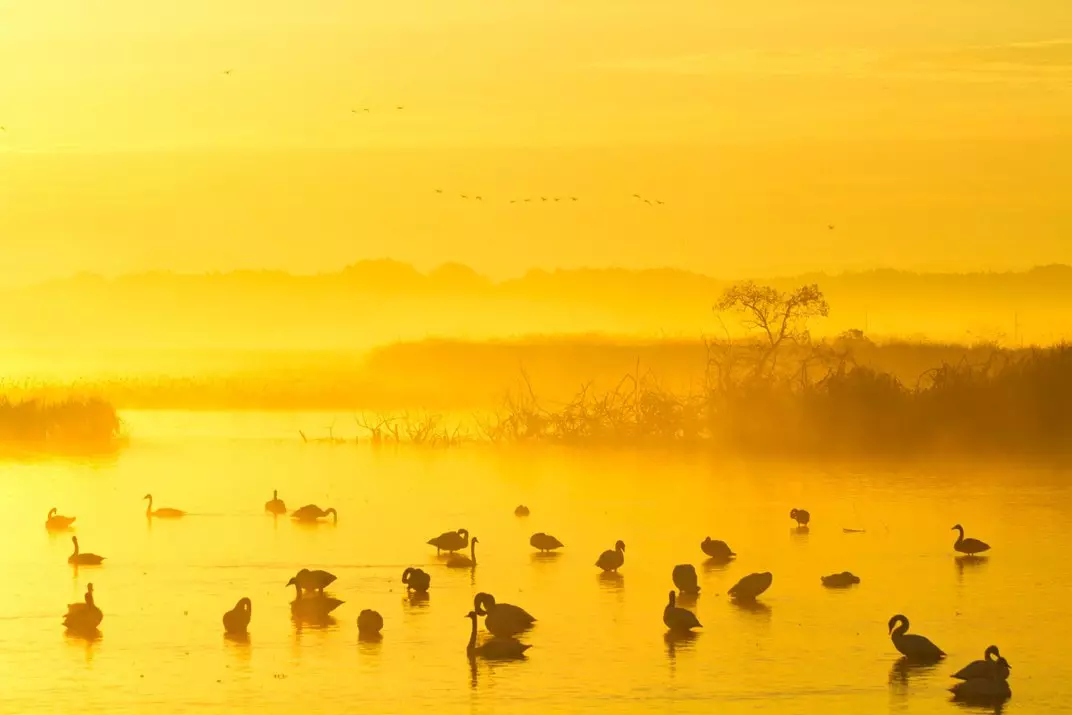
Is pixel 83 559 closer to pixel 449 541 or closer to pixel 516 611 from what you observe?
pixel 449 541

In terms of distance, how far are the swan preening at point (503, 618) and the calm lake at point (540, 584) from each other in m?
0.26

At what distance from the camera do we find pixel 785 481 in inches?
1437

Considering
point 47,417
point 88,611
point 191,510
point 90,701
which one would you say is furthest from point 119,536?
point 47,417

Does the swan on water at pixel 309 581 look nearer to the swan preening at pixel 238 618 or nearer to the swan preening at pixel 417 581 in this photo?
the swan preening at pixel 417 581

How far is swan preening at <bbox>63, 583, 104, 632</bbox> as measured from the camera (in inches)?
768

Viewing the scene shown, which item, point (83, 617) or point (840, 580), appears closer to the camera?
point (83, 617)

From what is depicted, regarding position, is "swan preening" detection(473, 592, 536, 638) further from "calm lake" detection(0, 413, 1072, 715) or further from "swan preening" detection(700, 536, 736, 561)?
"swan preening" detection(700, 536, 736, 561)

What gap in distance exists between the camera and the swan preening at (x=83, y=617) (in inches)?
768

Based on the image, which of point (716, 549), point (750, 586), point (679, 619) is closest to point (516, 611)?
point (679, 619)

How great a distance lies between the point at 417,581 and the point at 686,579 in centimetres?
329

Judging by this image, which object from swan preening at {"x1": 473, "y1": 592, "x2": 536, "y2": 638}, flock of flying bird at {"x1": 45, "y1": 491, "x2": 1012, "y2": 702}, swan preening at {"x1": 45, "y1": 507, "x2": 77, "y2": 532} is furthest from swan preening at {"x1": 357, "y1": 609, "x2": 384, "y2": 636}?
swan preening at {"x1": 45, "y1": 507, "x2": 77, "y2": 532}

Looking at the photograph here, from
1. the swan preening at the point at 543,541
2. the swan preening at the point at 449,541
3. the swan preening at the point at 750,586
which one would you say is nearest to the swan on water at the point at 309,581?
the swan preening at the point at 449,541

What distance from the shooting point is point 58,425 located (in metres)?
45.5

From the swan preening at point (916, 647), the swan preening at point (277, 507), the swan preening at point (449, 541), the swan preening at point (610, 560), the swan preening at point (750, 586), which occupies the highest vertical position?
the swan preening at point (277, 507)
